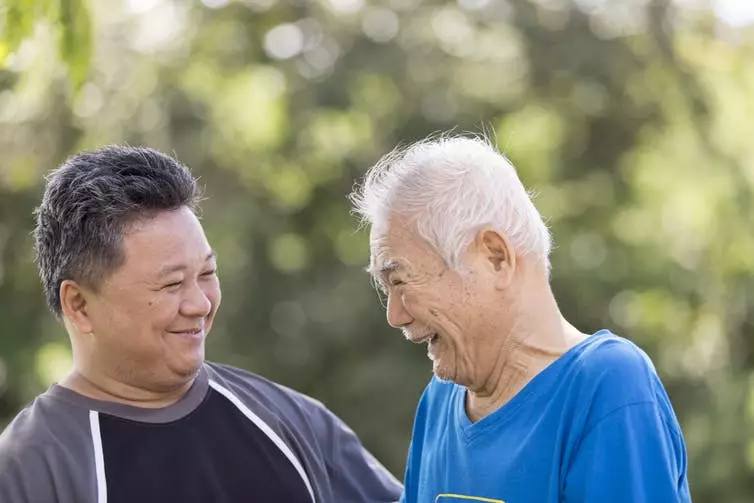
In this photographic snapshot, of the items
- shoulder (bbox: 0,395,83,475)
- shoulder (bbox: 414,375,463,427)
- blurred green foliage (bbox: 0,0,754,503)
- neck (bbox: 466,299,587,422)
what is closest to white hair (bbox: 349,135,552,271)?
neck (bbox: 466,299,587,422)

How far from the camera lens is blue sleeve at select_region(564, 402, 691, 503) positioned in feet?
→ 6.41

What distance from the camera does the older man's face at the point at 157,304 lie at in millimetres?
2465

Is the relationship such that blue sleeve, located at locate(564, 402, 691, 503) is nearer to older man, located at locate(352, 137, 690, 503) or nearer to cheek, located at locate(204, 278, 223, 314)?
older man, located at locate(352, 137, 690, 503)

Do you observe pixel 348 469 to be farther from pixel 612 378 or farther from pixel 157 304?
pixel 612 378

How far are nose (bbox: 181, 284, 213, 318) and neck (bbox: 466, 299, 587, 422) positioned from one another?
23.9 inches

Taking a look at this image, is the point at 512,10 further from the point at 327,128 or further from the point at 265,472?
the point at 265,472

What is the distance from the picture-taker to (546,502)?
2096mm

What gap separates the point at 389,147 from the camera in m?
10.2

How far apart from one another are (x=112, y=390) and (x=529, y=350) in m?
0.89

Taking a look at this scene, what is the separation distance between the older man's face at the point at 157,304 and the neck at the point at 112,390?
0.10 feet

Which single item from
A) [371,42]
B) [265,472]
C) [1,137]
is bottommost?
[265,472]

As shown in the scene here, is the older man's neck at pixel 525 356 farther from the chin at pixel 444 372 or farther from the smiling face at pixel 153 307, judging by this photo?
the smiling face at pixel 153 307

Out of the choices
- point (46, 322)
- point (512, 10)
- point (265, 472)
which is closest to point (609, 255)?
point (512, 10)

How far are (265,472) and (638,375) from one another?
894mm
